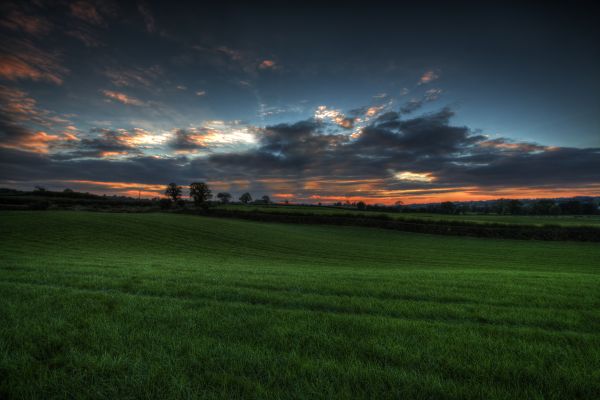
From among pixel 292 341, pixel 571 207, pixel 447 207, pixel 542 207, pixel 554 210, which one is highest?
pixel 571 207

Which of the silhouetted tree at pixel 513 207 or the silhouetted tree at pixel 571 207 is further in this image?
the silhouetted tree at pixel 513 207

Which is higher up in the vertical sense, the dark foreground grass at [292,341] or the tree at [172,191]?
the tree at [172,191]

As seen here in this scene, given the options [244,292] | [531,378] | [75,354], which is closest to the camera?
[531,378]

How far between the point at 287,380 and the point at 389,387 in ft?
4.15

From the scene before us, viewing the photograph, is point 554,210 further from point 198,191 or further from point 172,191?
point 172,191

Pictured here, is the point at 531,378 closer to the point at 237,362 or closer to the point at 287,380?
the point at 287,380

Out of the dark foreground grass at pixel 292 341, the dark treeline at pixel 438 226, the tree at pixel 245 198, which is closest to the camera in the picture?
the dark foreground grass at pixel 292 341

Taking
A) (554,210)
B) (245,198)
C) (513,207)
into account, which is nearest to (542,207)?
(554,210)

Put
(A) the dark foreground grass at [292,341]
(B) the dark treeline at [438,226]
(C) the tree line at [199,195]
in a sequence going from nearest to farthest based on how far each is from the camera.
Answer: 1. (A) the dark foreground grass at [292,341]
2. (B) the dark treeline at [438,226]
3. (C) the tree line at [199,195]

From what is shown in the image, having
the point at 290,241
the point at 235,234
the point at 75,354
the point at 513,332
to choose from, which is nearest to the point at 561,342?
the point at 513,332

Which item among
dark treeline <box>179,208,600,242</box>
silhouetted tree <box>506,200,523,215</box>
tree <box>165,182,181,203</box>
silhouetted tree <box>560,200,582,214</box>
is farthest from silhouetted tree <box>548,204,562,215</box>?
tree <box>165,182,181,203</box>

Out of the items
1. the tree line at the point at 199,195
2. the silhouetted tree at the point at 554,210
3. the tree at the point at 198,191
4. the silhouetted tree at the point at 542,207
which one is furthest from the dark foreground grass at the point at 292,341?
the silhouetted tree at the point at 554,210

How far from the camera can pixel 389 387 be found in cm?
314

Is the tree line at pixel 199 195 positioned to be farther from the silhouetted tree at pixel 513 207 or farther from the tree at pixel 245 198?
the silhouetted tree at pixel 513 207
